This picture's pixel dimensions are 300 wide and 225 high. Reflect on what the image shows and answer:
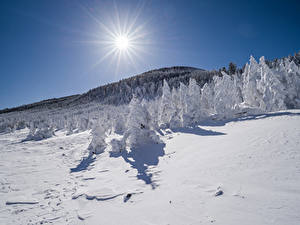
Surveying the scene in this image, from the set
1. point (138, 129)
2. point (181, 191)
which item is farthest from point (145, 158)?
point (181, 191)

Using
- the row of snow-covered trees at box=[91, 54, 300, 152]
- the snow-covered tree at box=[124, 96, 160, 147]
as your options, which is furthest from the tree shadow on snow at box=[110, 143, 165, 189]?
the row of snow-covered trees at box=[91, 54, 300, 152]

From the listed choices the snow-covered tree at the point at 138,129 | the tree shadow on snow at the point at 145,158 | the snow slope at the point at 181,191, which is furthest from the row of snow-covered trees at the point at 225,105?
the snow slope at the point at 181,191

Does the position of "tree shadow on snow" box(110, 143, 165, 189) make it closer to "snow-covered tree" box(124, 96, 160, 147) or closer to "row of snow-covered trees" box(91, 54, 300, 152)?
"snow-covered tree" box(124, 96, 160, 147)

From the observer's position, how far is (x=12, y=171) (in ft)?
40.2

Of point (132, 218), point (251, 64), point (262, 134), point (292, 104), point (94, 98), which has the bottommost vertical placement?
point (132, 218)

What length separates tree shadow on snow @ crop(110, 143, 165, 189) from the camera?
29.8 feet

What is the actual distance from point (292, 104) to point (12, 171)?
113 ft

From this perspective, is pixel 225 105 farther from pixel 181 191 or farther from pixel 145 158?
pixel 181 191

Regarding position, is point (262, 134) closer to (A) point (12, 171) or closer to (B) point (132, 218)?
(B) point (132, 218)

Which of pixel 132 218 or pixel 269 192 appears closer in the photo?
pixel 269 192

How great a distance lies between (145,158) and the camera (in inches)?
514

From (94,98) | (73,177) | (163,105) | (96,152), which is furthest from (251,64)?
(94,98)

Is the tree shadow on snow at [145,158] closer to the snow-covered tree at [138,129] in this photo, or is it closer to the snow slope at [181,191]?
the snow slope at [181,191]

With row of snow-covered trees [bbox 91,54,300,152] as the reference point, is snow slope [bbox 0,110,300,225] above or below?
below
